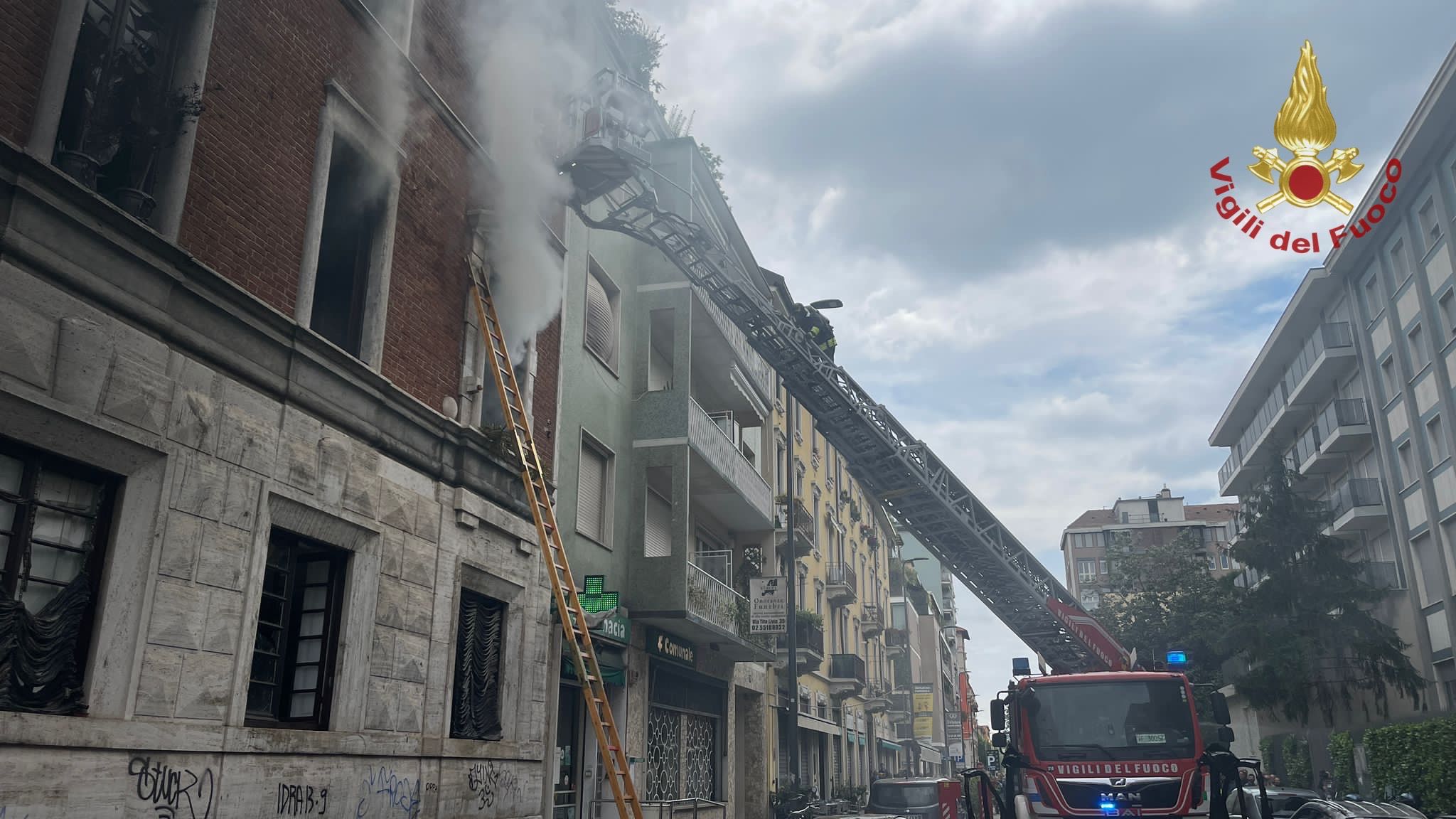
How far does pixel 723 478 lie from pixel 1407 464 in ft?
84.1

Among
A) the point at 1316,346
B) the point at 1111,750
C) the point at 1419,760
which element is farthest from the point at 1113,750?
the point at 1316,346

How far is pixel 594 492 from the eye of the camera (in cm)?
1548

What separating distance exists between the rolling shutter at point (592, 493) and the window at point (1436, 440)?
2590 cm

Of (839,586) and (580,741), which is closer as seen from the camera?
(580,741)

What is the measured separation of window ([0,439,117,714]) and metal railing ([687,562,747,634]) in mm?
10554

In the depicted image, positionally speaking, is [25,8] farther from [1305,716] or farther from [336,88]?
[1305,716]

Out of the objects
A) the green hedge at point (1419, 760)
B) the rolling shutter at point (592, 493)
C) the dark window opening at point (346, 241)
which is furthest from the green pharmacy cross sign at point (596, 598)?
the green hedge at point (1419, 760)

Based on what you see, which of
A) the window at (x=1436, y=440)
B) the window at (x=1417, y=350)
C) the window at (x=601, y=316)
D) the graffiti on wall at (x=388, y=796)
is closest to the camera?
the graffiti on wall at (x=388, y=796)

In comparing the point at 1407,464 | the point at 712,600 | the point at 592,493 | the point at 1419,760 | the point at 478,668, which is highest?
the point at 1407,464

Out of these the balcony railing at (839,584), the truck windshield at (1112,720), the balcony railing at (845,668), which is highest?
the balcony railing at (839,584)

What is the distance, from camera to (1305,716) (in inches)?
1090

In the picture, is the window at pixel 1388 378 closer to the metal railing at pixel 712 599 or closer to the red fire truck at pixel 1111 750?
the metal railing at pixel 712 599

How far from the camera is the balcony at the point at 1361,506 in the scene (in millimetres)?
33500

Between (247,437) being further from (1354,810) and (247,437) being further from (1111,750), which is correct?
(1354,810)
